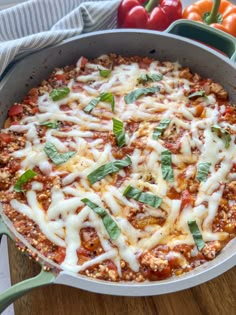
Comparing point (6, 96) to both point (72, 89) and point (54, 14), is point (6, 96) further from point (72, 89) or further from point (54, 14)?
point (54, 14)

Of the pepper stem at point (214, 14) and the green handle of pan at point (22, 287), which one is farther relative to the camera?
the pepper stem at point (214, 14)

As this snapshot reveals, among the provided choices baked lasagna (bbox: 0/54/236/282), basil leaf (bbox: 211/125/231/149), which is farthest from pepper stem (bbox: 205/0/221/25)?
basil leaf (bbox: 211/125/231/149)

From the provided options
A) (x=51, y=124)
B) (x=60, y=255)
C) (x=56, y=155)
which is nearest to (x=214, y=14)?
(x=51, y=124)

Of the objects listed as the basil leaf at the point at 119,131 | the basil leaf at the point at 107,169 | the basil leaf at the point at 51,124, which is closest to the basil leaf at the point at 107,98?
the basil leaf at the point at 119,131

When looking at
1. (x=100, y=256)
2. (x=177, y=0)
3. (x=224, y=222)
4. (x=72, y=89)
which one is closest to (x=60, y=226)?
(x=100, y=256)

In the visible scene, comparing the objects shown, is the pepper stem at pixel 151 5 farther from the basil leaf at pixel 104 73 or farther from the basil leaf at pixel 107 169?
the basil leaf at pixel 107 169

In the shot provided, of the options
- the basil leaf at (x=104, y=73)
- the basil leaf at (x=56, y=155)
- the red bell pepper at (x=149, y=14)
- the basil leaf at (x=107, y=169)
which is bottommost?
the basil leaf at (x=56, y=155)

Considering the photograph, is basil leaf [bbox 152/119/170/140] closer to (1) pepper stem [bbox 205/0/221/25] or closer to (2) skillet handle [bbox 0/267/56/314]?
(2) skillet handle [bbox 0/267/56/314]

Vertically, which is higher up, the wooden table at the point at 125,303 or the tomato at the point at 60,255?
the tomato at the point at 60,255
